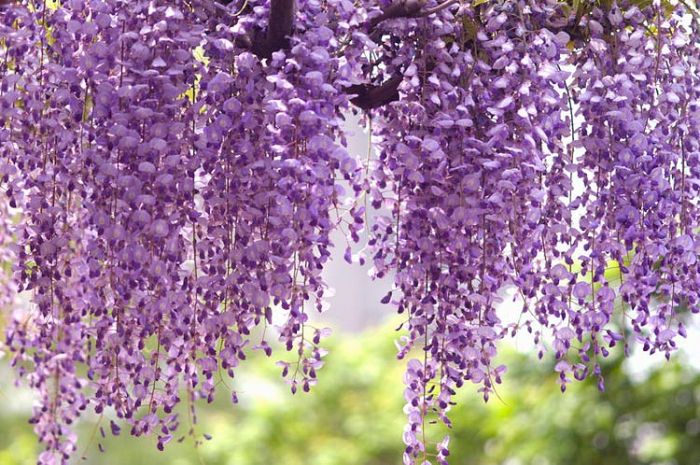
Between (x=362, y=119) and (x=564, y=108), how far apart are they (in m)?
0.34

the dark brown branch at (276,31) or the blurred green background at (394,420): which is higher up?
the blurred green background at (394,420)

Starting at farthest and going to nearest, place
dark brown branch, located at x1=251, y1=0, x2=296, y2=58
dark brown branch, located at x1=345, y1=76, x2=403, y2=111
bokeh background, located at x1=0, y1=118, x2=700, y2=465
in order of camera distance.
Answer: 1. bokeh background, located at x1=0, y1=118, x2=700, y2=465
2. dark brown branch, located at x1=345, y1=76, x2=403, y2=111
3. dark brown branch, located at x1=251, y1=0, x2=296, y2=58

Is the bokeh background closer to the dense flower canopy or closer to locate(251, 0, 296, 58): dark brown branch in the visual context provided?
the dense flower canopy

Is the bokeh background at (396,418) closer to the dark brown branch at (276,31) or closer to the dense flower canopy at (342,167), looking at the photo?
the dense flower canopy at (342,167)

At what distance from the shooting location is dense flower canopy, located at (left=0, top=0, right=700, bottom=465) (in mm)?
1318

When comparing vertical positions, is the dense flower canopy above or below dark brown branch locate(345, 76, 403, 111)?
below

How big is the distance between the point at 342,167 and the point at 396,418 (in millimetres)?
3079

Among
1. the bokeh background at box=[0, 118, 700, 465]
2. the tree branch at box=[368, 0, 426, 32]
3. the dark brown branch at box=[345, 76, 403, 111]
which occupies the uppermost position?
the bokeh background at box=[0, 118, 700, 465]

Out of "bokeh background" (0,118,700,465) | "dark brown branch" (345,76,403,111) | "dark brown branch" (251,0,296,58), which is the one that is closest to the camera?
"dark brown branch" (251,0,296,58)

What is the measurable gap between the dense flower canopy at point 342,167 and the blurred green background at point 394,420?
0.24m

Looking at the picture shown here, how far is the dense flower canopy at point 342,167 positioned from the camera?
51.9 inches

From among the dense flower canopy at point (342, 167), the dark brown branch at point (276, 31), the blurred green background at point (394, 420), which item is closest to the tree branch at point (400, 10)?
the dense flower canopy at point (342, 167)

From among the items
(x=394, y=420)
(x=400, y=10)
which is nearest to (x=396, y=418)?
(x=394, y=420)

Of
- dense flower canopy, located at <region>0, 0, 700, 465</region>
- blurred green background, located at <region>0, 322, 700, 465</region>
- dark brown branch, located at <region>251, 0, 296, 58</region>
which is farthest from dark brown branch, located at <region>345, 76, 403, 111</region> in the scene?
blurred green background, located at <region>0, 322, 700, 465</region>
